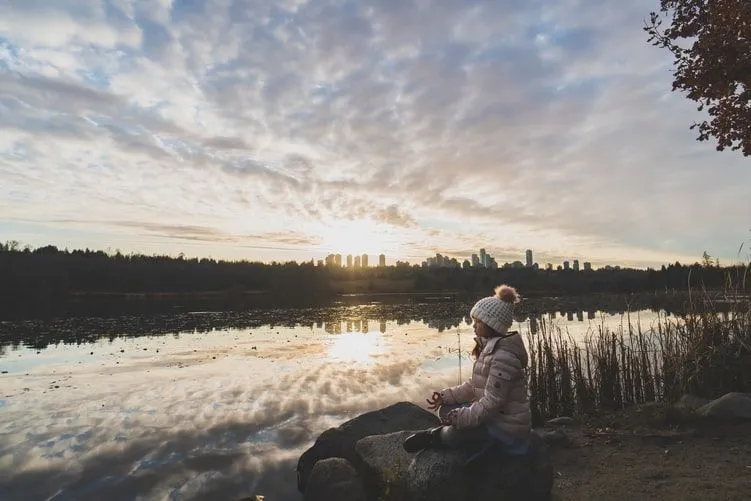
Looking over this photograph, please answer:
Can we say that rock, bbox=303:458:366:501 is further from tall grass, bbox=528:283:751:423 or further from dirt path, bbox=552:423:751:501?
tall grass, bbox=528:283:751:423

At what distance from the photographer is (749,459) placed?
648 centimetres

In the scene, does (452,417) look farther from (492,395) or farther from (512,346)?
(512,346)

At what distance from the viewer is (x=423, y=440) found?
17.4ft

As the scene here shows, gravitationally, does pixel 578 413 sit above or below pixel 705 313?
below

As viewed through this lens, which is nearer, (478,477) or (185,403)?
(478,477)

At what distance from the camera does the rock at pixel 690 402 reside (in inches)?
339

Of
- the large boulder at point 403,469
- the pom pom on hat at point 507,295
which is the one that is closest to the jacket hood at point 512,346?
the pom pom on hat at point 507,295

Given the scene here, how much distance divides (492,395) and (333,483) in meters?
2.69

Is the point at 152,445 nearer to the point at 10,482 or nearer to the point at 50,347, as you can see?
the point at 10,482

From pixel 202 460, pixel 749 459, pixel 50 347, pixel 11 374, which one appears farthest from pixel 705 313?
pixel 50 347

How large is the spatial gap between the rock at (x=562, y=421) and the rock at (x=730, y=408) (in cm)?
195

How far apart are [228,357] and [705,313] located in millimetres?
13789

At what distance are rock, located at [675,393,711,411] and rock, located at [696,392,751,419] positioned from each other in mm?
483

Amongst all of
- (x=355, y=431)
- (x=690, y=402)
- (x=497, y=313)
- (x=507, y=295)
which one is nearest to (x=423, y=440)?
(x=497, y=313)
